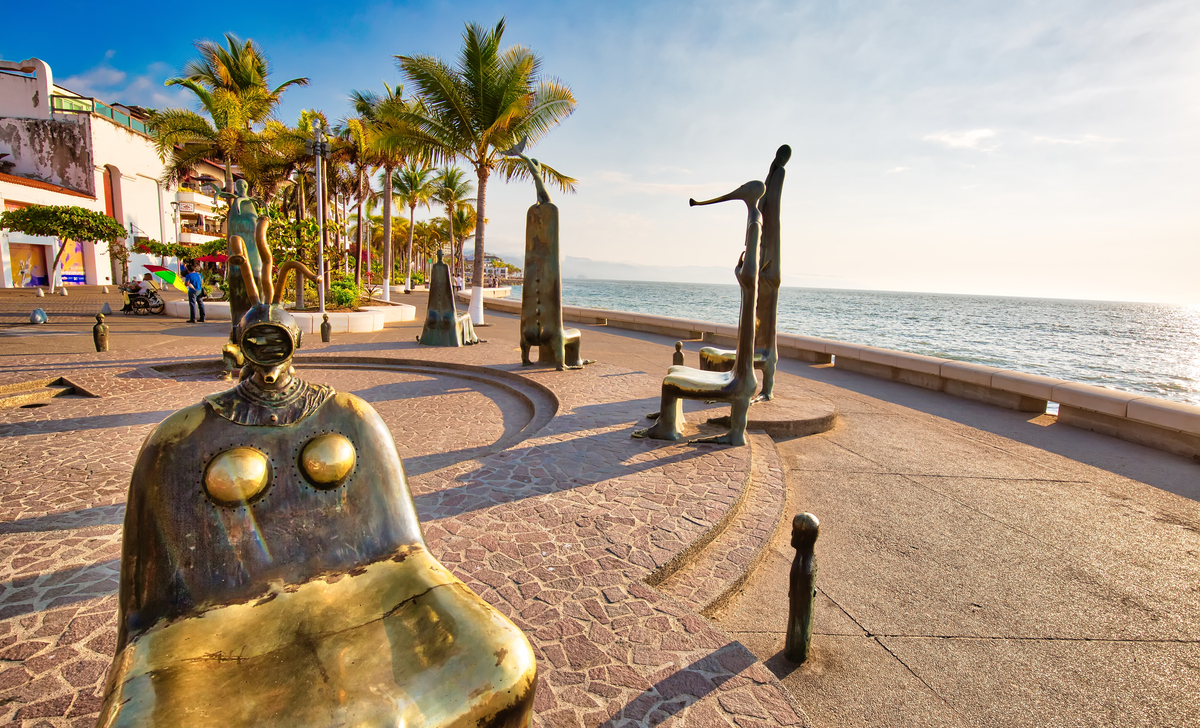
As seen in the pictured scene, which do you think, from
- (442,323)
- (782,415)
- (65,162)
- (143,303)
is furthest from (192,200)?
(782,415)

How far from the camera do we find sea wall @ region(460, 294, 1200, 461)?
6.71 m

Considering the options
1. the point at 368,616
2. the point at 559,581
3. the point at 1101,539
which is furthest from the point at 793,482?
the point at 368,616

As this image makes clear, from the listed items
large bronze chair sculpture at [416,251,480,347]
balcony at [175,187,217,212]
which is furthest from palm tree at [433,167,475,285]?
large bronze chair sculpture at [416,251,480,347]

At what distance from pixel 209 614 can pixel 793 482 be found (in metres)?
4.98

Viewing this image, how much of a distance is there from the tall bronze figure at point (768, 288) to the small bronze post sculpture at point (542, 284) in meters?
2.91

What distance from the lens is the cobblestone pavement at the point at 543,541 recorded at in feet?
7.91

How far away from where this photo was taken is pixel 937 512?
4863 millimetres

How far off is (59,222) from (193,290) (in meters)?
13.1

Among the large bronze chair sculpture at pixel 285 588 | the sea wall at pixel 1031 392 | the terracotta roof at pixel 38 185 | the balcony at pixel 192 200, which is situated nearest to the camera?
the large bronze chair sculpture at pixel 285 588

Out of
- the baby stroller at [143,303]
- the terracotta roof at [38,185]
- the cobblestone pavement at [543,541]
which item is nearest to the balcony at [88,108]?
the terracotta roof at [38,185]

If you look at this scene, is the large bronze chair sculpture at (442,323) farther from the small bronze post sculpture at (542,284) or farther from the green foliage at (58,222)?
the green foliage at (58,222)

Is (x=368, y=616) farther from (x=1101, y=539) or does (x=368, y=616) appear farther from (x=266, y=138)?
(x=266, y=138)

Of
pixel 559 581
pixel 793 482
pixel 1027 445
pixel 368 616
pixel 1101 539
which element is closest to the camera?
pixel 368 616

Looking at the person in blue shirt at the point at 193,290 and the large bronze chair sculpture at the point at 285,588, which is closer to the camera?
the large bronze chair sculpture at the point at 285,588
